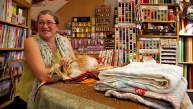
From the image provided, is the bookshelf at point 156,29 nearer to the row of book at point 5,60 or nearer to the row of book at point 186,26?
the row of book at point 186,26

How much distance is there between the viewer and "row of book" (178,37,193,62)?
9.31ft

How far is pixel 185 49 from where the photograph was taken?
9.46 feet

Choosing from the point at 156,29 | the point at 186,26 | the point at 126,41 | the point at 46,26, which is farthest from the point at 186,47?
the point at 46,26

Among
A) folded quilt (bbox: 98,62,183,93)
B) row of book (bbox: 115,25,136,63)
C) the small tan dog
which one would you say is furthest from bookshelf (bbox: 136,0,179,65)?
folded quilt (bbox: 98,62,183,93)

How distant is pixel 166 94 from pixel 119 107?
5.4 inches

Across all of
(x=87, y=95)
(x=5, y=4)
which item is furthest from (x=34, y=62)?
(x=5, y=4)

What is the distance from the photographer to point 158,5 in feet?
9.41

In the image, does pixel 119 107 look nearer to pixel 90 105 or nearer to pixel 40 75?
pixel 90 105

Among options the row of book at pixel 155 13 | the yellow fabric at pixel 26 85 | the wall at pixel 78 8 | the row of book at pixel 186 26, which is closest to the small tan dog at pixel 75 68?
the yellow fabric at pixel 26 85

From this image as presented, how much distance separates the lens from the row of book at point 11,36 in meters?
2.06

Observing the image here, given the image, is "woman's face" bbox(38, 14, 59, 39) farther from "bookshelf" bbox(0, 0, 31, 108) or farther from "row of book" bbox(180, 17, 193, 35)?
"row of book" bbox(180, 17, 193, 35)

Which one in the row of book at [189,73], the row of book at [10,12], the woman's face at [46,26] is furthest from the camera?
the row of book at [189,73]

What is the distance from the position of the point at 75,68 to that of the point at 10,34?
1694mm

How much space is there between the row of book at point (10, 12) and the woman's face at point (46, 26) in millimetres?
1050
